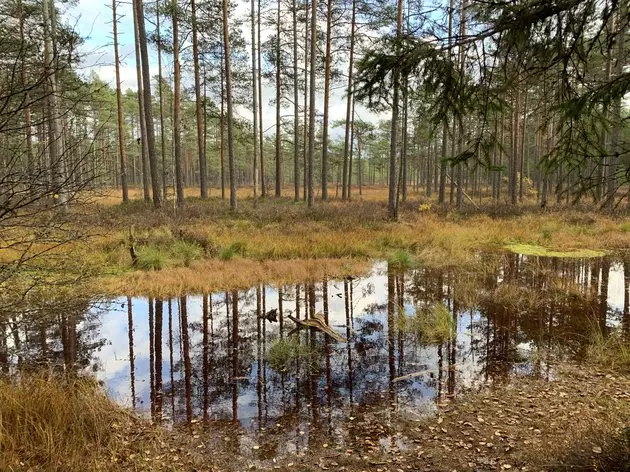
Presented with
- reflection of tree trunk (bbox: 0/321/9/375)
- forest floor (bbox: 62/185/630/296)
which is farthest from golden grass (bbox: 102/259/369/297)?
reflection of tree trunk (bbox: 0/321/9/375)

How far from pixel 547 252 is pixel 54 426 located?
1421cm

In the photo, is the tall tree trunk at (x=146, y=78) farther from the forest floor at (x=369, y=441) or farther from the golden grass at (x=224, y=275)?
the forest floor at (x=369, y=441)

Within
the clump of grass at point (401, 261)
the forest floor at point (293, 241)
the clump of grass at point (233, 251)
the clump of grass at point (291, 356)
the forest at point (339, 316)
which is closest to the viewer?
the forest at point (339, 316)

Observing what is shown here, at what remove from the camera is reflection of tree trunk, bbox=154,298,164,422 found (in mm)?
4780

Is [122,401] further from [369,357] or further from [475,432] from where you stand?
[475,432]

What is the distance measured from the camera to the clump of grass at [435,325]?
6.70m

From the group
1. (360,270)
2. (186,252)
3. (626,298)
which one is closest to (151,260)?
(186,252)

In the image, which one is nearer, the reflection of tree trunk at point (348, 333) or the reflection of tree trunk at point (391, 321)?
the reflection of tree trunk at point (348, 333)

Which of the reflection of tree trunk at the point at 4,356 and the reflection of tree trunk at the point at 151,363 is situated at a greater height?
the reflection of tree trunk at the point at 4,356

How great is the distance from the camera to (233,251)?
39.6ft

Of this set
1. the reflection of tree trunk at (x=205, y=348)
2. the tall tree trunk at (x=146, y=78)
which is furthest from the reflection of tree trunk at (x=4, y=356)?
the tall tree trunk at (x=146, y=78)

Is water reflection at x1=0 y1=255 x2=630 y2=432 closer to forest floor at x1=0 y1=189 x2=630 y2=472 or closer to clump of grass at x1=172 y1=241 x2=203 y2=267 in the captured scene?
forest floor at x1=0 y1=189 x2=630 y2=472

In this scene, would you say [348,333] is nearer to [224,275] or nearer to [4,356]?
[224,275]

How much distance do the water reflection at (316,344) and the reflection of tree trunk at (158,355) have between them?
0.07 feet
